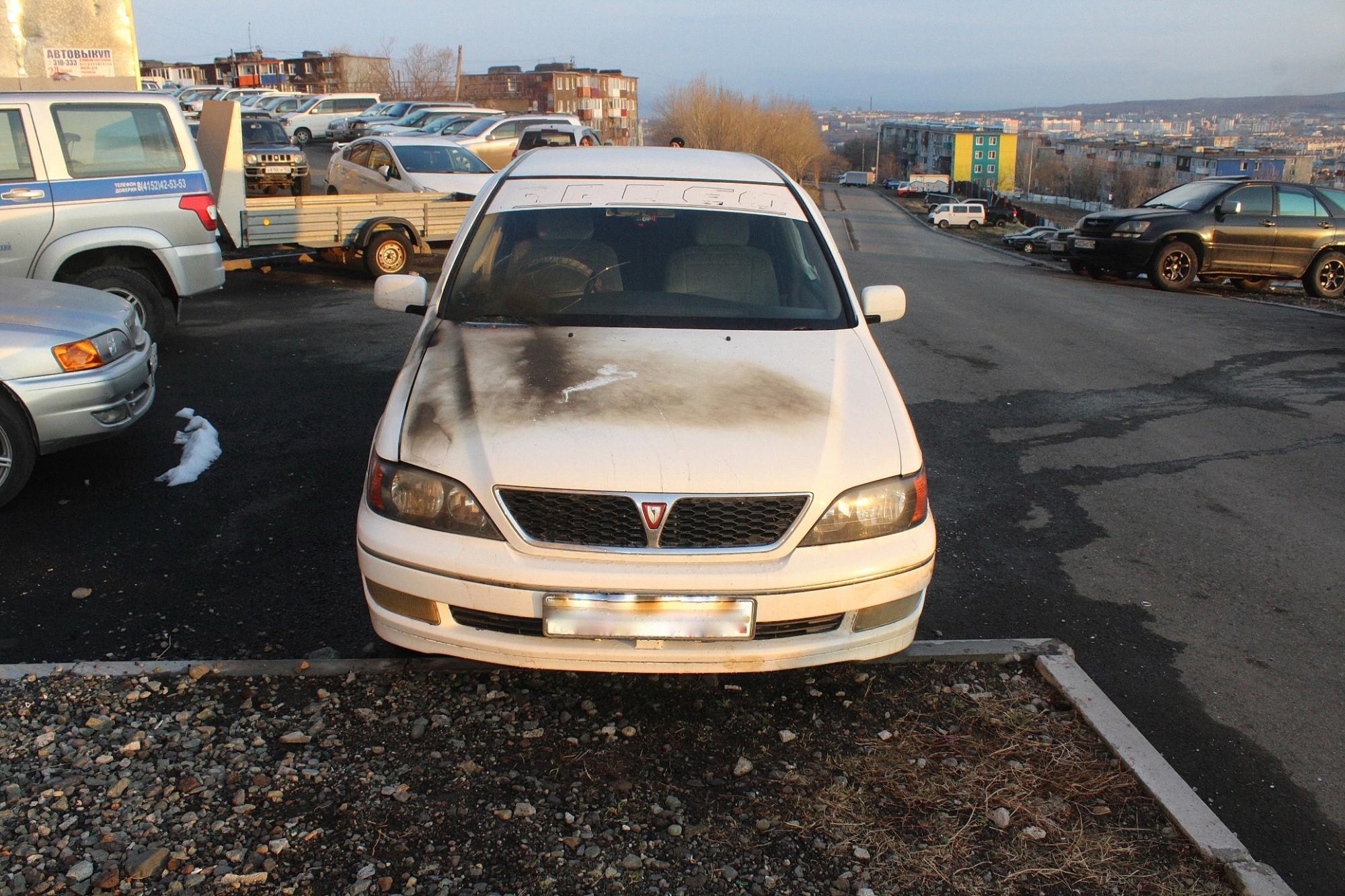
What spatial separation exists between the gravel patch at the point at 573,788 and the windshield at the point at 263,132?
22.6m

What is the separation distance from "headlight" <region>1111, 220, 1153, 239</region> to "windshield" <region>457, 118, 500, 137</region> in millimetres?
16016

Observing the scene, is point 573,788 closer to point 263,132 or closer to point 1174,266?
point 1174,266

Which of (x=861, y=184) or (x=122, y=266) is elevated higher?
(x=122, y=266)

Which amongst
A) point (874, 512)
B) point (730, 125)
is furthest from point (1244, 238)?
point (730, 125)

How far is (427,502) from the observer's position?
3.05m

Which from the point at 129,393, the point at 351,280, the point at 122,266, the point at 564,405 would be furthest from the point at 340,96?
the point at 564,405

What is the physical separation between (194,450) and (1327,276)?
1576 cm

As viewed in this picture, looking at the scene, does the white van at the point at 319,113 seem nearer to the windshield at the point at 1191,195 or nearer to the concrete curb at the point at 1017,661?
the windshield at the point at 1191,195

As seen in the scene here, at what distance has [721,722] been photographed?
3271 millimetres

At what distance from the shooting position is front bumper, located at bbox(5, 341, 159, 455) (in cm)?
498

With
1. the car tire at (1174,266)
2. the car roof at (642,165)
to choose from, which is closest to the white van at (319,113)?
the car tire at (1174,266)

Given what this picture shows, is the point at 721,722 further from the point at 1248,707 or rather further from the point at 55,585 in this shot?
the point at 55,585

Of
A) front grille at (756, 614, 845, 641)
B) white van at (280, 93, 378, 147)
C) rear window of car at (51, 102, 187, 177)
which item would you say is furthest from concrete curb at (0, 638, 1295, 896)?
white van at (280, 93, 378, 147)

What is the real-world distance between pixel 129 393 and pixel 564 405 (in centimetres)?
339
